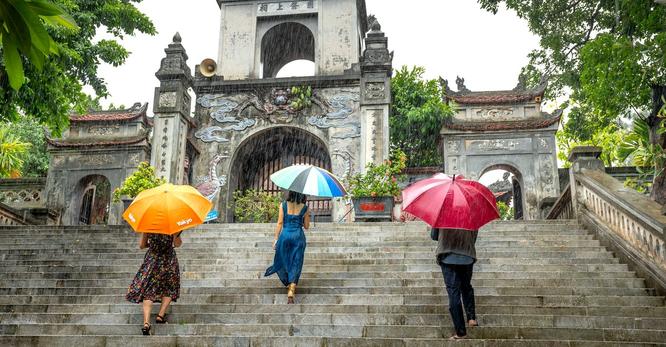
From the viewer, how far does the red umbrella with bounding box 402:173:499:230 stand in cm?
449

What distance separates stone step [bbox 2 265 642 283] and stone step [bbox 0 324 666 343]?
60.7 inches

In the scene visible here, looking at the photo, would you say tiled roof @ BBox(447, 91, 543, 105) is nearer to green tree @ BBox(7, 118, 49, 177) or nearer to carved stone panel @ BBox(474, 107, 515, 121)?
carved stone panel @ BBox(474, 107, 515, 121)

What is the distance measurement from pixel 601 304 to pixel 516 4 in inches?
436

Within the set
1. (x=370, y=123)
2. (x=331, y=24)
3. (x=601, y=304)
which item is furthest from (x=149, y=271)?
(x=331, y=24)

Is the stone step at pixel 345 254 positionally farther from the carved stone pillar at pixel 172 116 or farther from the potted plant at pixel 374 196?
the carved stone pillar at pixel 172 116

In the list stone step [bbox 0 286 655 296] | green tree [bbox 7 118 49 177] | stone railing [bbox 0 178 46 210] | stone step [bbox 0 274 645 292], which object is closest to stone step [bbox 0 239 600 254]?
stone step [bbox 0 274 645 292]

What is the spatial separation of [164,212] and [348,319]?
196cm

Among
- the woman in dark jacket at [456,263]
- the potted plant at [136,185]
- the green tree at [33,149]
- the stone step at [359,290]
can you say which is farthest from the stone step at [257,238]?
the green tree at [33,149]

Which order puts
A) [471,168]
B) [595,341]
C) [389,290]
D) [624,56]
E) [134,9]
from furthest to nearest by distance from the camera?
[471,168]
[134,9]
[624,56]
[389,290]
[595,341]

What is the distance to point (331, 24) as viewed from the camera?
53.9 feet

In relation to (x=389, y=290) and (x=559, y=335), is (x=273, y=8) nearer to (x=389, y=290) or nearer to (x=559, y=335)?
(x=389, y=290)

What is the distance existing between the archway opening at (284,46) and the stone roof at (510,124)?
515cm

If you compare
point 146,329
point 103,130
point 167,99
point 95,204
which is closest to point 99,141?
point 103,130

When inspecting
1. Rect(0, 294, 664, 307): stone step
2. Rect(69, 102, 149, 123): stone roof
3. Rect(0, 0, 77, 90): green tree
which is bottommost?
Rect(0, 294, 664, 307): stone step
